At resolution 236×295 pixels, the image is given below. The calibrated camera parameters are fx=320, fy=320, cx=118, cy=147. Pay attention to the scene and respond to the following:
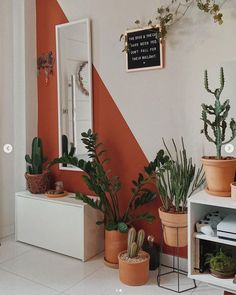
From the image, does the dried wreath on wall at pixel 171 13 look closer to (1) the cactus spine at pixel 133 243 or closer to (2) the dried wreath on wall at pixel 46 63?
(2) the dried wreath on wall at pixel 46 63

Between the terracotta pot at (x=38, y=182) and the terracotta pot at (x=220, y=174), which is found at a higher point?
the terracotta pot at (x=220, y=174)

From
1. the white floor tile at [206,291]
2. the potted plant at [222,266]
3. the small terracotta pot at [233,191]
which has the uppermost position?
the small terracotta pot at [233,191]

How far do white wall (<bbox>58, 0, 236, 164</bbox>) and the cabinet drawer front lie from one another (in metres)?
0.87

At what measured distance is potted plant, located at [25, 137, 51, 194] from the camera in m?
3.07

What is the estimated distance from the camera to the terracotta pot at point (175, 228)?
7.13 ft

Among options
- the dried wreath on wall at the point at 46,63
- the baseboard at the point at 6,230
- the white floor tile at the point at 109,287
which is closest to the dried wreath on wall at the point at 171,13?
the dried wreath on wall at the point at 46,63

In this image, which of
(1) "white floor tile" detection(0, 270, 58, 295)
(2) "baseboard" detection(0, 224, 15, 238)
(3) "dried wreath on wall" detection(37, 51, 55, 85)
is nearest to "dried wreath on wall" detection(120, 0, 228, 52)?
(3) "dried wreath on wall" detection(37, 51, 55, 85)

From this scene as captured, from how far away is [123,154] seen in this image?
2.79 meters

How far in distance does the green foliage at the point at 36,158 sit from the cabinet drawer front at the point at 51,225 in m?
0.29

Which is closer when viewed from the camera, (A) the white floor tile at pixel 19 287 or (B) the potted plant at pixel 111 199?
(A) the white floor tile at pixel 19 287

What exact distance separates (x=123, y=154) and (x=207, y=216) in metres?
0.95

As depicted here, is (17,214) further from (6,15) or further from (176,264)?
(6,15)

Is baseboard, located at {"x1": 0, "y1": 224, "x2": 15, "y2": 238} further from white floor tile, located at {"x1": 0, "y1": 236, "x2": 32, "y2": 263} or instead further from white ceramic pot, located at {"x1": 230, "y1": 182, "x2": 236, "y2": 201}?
white ceramic pot, located at {"x1": 230, "y1": 182, "x2": 236, "y2": 201}

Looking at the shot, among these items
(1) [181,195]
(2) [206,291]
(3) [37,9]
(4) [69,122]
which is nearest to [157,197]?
(1) [181,195]
